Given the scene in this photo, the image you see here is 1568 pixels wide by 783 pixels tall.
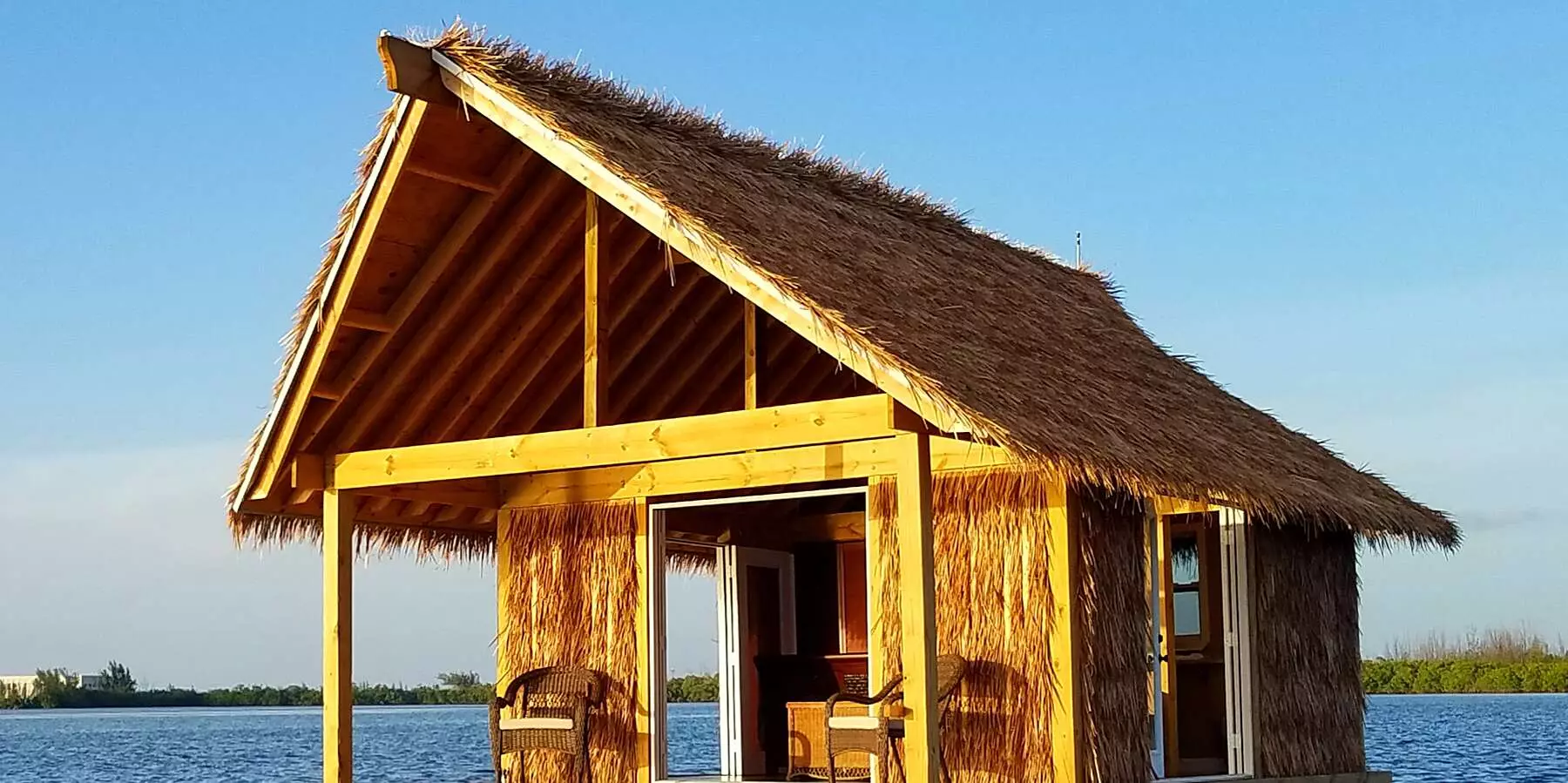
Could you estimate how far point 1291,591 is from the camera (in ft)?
36.5

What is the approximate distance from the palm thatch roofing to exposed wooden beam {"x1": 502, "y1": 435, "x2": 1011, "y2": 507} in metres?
0.68

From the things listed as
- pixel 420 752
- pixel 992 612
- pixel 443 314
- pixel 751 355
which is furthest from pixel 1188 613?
pixel 420 752

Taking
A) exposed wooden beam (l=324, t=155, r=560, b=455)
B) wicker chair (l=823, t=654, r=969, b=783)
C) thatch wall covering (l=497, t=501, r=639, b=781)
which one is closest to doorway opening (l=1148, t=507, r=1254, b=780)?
wicker chair (l=823, t=654, r=969, b=783)

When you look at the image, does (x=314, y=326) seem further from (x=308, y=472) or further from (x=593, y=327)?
(x=593, y=327)

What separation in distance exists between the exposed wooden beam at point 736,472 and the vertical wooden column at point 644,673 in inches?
11.7

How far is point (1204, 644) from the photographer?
484 inches

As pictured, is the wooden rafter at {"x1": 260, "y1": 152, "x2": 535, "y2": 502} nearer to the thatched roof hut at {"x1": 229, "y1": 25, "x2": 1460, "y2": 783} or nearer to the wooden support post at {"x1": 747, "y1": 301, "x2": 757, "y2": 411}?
the thatched roof hut at {"x1": 229, "y1": 25, "x2": 1460, "y2": 783}

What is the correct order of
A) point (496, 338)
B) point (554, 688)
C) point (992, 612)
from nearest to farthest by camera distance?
point (992, 612) < point (496, 338) < point (554, 688)

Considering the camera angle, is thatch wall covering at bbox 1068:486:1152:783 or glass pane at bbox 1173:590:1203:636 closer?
thatch wall covering at bbox 1068:486:1152:783

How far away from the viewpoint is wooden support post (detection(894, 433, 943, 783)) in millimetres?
7828

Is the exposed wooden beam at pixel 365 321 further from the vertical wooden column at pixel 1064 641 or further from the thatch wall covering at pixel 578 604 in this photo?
the vertical wooden column at pixel 1064 641

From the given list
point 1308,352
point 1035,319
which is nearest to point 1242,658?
point 1035,319

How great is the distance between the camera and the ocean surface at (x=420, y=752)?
88.3 ft

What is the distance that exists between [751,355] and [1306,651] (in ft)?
13.8
